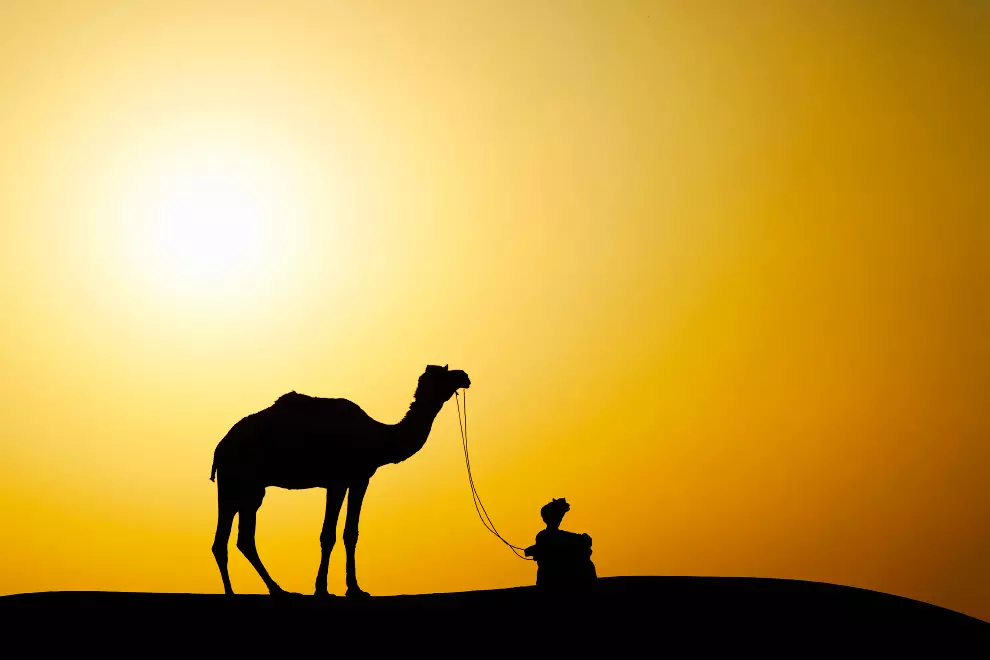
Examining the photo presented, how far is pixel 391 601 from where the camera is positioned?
38.2 feet

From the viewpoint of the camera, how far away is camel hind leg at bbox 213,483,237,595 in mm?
12805

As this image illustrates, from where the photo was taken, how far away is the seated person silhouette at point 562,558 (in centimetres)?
1299

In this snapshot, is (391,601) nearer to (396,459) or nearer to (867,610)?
(396,459)

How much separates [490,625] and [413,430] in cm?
370

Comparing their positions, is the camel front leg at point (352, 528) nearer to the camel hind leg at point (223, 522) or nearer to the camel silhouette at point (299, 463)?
the camel silhouette at point (299, 463)

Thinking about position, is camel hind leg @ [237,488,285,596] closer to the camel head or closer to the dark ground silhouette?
the dark ground silhouette

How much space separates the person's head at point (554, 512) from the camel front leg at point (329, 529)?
2.68 metres

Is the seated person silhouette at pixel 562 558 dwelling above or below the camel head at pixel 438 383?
below

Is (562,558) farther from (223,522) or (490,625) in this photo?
(223,522)

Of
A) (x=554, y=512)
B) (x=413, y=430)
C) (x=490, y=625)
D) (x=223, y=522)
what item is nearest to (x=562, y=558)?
(x=554, y=512)

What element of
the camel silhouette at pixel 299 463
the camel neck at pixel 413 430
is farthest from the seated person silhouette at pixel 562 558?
the camel silhouette at pixel 299 463

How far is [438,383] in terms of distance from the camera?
557 inches

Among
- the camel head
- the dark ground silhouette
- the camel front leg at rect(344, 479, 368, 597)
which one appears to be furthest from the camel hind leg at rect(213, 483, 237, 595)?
the camel head

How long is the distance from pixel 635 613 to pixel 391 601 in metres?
2.73
